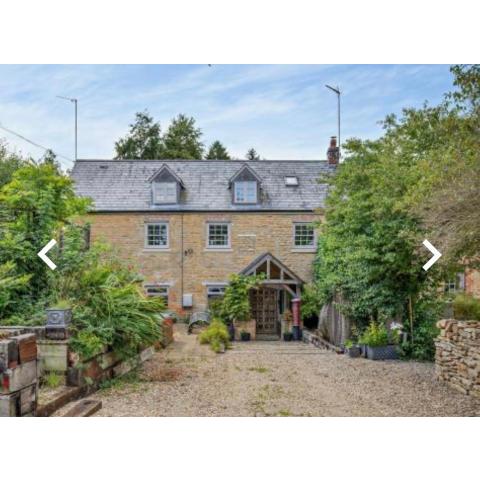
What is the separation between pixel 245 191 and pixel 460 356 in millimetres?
6944

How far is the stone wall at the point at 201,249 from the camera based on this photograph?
10.0m

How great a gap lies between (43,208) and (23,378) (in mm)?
1990

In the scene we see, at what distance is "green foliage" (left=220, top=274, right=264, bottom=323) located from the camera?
432 inches

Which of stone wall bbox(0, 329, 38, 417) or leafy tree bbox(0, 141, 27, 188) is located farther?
leafy tree bbox(0, 141, 27, 188)

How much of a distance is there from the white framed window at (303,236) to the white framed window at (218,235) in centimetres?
155

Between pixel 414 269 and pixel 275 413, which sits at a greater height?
pixel 414 269

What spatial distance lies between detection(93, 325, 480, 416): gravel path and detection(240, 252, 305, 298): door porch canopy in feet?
14.8

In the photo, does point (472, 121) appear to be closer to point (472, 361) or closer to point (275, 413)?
point (472, 361)

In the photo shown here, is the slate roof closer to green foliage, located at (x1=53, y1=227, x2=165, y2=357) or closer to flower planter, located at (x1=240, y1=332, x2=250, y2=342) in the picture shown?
flower planter, located at (x1=240, y1=332, x2=250, y2=342)

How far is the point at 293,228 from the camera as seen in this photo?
12.3 meters

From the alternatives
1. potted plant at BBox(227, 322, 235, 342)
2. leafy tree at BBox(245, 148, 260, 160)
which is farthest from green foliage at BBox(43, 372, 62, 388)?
potted plant at BBox(227, 322, 235, 342)

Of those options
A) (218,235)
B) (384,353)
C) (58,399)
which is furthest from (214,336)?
(58,399)

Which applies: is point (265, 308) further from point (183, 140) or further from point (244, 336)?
point (183, 140)

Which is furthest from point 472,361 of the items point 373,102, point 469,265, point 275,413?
point 373,102
